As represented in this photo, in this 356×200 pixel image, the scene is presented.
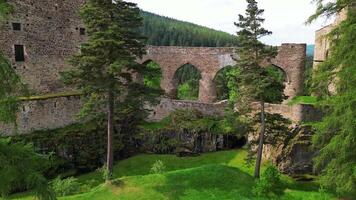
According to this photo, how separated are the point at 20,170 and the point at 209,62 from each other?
2978 cm

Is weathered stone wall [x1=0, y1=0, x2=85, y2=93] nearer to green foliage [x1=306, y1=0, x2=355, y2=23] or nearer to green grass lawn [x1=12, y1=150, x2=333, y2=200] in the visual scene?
green grass lawn [x1=12, y1=150, x2=333, y2=200]

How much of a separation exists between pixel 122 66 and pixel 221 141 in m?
13.5

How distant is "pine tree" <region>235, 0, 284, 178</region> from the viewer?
21297 mm

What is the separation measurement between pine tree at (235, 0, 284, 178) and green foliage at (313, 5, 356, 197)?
5.52m

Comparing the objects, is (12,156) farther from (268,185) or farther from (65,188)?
(268,185)

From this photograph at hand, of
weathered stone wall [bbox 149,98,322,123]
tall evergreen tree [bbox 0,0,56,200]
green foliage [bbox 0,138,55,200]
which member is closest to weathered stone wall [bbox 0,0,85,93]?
weathered stone wall [bbox 149,98,322,123]

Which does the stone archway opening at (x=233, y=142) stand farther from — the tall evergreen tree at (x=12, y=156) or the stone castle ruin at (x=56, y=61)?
the tall evergreen tree at (x=12, y=156)

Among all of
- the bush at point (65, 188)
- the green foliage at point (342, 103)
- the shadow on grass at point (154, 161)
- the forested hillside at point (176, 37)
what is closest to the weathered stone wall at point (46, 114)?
the shadow on grass at point (154, 161)

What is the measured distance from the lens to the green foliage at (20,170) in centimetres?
998

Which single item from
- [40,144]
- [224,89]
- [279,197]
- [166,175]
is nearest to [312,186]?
[279,197]

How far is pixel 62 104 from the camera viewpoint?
2955 centimetres

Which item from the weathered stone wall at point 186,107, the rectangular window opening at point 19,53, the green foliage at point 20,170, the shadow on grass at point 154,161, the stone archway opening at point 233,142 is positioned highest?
the rectangular window opening at point 19,53

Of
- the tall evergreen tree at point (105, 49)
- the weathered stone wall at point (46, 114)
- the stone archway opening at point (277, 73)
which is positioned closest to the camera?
the tall evergreen tree at point (105, 49)

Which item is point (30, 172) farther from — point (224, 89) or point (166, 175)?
point (224, 89)
